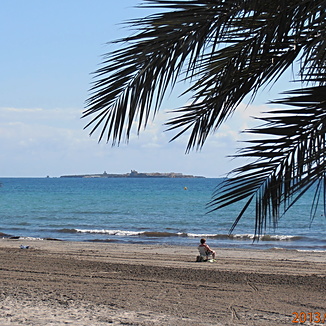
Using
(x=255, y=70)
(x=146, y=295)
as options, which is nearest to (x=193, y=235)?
(x=146, y=295)

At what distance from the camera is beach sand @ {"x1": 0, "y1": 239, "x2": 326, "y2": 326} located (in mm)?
6844

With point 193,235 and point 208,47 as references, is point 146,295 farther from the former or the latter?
point 193,235

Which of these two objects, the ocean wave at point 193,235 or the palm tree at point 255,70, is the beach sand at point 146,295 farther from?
the ocean wave at point 193,235

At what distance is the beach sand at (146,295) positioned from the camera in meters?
6.84

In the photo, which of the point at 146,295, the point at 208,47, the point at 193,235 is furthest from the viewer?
the point at 193,235

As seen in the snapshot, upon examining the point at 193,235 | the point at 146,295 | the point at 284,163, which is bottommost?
the point at 193,235

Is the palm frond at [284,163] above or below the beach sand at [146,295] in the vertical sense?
above

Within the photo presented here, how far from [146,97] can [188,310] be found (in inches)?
209

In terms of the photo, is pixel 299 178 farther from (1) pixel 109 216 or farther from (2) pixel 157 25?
(1) pixel 109 216

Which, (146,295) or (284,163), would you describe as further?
(146,295)

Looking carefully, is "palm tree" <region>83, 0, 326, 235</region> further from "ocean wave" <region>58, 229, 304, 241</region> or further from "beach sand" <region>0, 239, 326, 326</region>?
"ocean wave" <region>58, 229, 304, 241</region>

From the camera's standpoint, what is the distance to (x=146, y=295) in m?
8.44

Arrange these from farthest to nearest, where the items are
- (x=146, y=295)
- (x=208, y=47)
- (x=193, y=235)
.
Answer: (x=193, y=235), (x=146, y=295), (x=208, y=47)

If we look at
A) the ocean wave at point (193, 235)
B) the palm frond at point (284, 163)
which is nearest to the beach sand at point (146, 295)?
the palm frond at point (284, 163)
